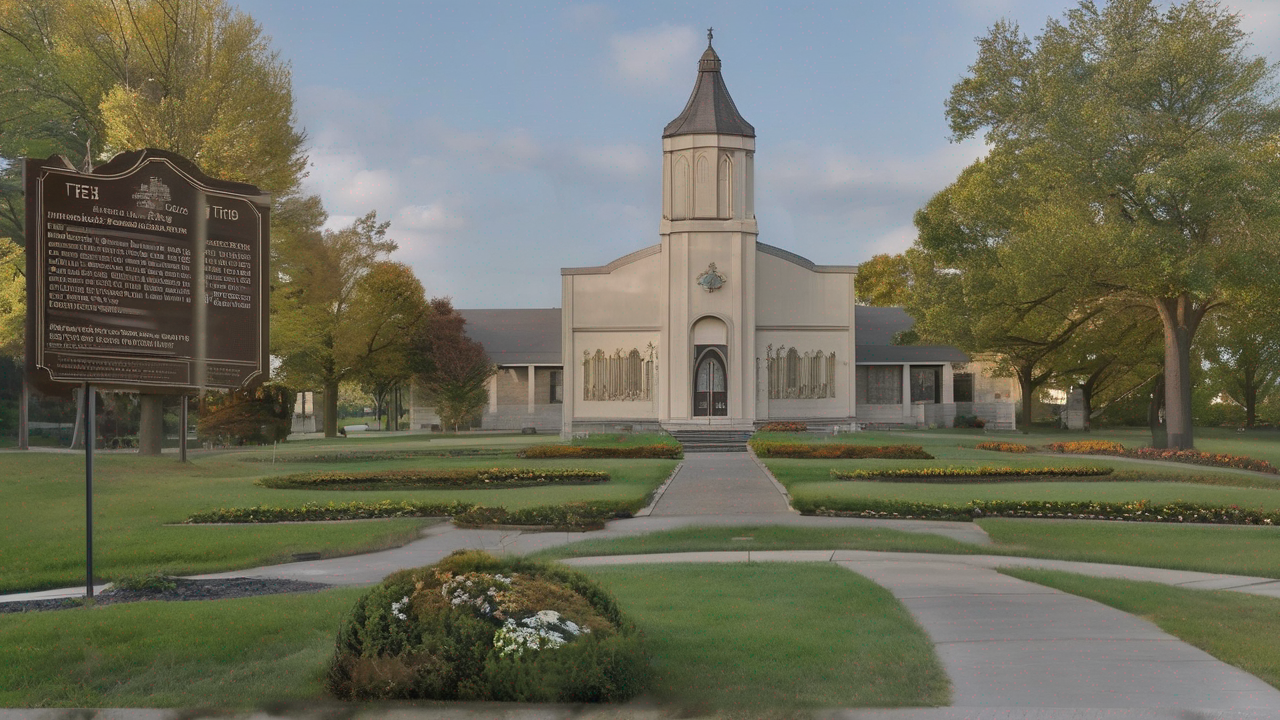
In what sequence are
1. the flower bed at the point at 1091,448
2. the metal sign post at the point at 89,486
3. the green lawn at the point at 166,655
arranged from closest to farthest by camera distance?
the green lawn at the point at 166,655 < the metal sign post at the point at 89,486 < the flower bed at the point at 1091,448

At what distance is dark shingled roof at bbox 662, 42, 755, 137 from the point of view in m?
46.1

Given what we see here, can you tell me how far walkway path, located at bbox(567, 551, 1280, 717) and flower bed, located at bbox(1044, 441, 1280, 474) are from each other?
2241cm

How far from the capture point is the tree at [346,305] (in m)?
43.2

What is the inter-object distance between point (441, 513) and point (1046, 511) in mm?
10605

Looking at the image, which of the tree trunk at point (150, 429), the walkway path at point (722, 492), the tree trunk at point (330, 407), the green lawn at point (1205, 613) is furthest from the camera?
the tree trunk at point (330, 407)

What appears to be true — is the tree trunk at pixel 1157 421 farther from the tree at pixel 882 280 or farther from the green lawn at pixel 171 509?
the tree at pixel 882 280

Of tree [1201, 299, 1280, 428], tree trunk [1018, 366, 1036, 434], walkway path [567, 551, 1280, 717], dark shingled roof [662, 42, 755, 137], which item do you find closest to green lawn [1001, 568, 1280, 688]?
walkway path [567, 551, 1280, 717]

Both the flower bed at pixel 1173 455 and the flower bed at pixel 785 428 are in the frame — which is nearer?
the flower bed at pixel 1173 455

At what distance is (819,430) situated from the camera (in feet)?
153

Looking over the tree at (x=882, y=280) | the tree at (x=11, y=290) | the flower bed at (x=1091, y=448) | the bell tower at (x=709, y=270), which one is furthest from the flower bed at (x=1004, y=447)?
the tree at (x=882, y=280)

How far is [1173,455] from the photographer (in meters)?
33.0

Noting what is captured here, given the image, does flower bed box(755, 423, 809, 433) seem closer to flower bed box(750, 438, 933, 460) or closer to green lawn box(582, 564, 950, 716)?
flower bed box(750, 438, 933, 460)

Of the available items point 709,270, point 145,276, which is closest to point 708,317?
point 709,270

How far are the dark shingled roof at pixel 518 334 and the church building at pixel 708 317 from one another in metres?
7.12
